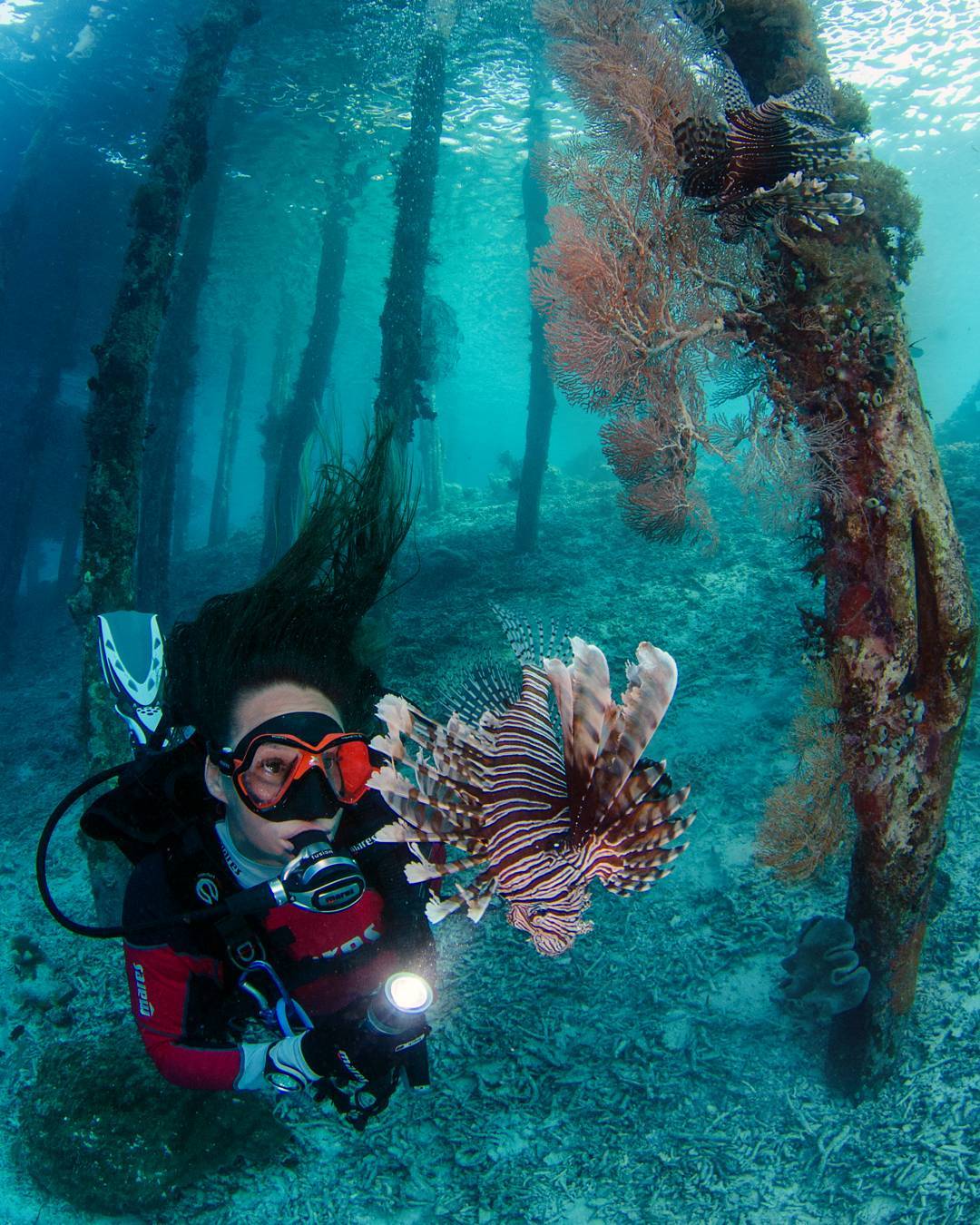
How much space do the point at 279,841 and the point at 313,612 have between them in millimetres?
941

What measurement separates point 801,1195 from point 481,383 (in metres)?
77.7

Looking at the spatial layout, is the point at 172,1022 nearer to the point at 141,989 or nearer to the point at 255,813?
the point at 141,989

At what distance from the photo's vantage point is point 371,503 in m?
2.59

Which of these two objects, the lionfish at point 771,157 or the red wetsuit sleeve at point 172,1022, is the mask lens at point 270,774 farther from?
the lionfish at point 771,157

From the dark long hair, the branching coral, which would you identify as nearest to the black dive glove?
the dark long hair

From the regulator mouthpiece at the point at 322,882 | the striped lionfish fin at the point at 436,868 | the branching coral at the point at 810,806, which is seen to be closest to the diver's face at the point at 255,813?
the regulator mouthpiece at the point at 322,882

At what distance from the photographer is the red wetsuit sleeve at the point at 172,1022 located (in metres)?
2.08

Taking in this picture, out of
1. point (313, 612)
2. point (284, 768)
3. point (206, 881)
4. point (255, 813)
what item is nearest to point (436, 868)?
point (284, 768)

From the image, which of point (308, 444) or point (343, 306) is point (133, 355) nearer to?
point (308, 444)

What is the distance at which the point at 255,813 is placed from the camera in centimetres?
225

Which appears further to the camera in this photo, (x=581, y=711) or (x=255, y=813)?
(x=255, y=813)

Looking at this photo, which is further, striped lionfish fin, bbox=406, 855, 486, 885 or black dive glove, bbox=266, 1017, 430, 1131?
black dive glove, bbox=266, 1017, 430, 1131

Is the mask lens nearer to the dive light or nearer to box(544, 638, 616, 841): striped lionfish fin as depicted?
the dive light

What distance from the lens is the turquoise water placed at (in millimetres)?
3055
